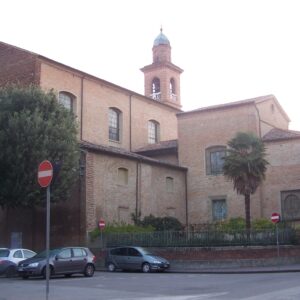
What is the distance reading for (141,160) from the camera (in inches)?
1391

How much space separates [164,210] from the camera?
37312mm

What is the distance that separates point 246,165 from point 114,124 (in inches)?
581

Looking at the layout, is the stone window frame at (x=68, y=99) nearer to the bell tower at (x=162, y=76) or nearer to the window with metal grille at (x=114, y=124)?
the window with metal grille at (x=114, y=124)

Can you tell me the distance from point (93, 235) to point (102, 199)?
262 cm

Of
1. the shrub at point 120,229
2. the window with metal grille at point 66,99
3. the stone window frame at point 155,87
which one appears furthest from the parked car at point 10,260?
the stone window frame at point 155,87

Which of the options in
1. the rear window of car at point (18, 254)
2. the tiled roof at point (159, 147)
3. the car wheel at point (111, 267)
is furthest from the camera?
the tiled roof at point (159, 147)

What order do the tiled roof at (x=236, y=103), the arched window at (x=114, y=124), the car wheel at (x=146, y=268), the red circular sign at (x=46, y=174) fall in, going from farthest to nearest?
the arched window at (x=114, y=124) → the tiled roof at (x=236, y=103) → the car wheel at (x=146, y=268) → the red circular sign at (x=46, y=174)

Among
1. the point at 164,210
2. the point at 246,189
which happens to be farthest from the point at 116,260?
the point at 164,210

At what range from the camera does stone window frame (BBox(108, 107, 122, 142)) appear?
40.5m

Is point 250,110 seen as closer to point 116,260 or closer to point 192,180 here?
point 192,180

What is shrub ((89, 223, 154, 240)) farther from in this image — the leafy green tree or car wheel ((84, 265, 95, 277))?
car wheel ((84, 265, 95, 277))

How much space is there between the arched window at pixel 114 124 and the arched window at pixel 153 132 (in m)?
4.52

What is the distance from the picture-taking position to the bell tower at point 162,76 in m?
53.8

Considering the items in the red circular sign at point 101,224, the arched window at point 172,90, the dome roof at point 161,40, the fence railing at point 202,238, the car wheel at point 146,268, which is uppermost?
the dome roof at point 161,40
